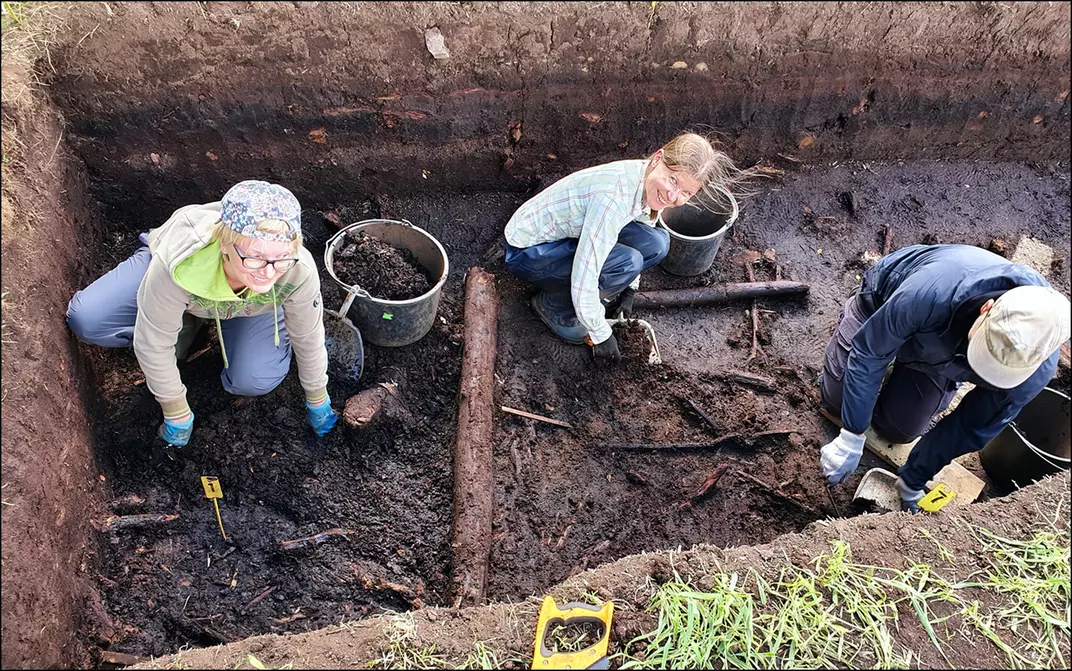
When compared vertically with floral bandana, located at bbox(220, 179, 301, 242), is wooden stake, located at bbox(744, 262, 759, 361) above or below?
below

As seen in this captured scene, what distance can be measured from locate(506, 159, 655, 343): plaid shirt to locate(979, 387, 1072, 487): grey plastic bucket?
208 centimetres

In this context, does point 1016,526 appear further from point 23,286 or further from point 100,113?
point 100,113

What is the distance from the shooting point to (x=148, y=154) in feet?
11.1

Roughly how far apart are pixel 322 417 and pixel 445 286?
A: 1042 millimetres

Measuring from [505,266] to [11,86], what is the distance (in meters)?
2.32

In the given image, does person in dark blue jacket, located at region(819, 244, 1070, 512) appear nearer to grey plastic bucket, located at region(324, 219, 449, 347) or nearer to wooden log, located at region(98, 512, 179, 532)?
grey plastic bucket, located at region(324, 219, 449, 347)

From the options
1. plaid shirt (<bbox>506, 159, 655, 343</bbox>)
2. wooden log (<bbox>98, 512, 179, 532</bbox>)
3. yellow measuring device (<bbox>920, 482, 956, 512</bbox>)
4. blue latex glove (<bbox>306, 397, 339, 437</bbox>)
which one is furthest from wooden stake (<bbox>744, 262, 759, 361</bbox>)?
wooden log (<bbox>98, 512, 179, 532</bbox>)

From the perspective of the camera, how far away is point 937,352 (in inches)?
115

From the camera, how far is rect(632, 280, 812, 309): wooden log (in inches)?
155

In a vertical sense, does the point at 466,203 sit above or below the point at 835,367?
above

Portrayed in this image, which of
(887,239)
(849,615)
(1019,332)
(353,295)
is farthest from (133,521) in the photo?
(887,239)

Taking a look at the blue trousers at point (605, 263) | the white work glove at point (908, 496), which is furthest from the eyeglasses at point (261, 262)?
the white work glove at point (908, 496)

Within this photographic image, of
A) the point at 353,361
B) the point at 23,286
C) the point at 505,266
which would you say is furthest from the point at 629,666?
the point at 23,286

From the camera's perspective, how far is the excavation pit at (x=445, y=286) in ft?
9.27
